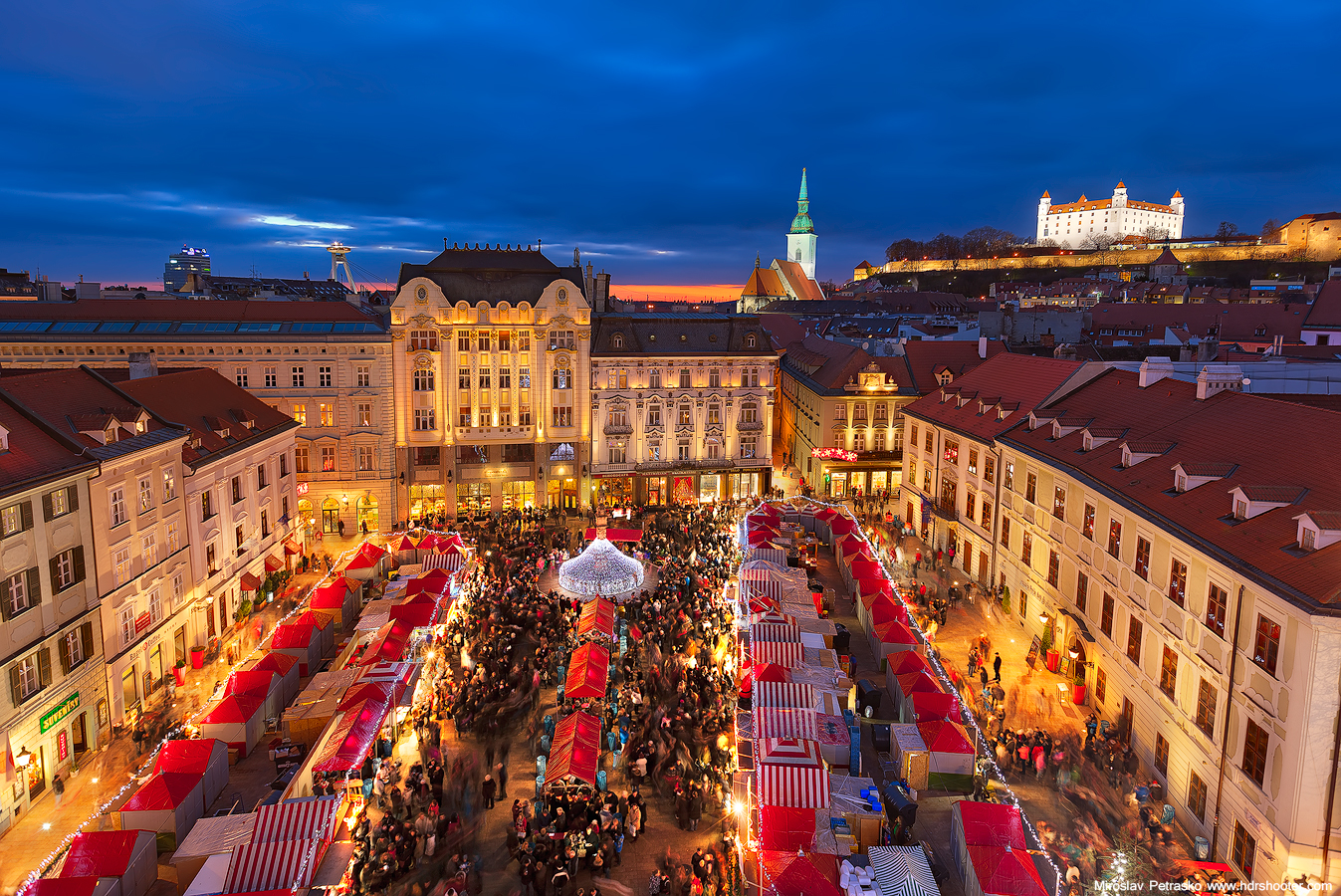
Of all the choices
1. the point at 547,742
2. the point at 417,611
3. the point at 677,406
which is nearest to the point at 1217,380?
the point at 547,742

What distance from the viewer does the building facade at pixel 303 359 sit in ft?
153

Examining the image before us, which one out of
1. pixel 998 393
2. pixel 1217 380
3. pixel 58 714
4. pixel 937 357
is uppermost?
pixel 937 357

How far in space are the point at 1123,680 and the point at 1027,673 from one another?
4.83m

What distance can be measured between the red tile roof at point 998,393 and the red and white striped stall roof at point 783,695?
19.7 metres

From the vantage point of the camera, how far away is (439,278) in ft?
168

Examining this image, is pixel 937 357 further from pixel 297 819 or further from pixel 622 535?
pixel 297 819

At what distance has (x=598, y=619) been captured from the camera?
2925cm

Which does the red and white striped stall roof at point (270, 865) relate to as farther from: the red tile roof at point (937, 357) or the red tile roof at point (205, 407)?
the red tile roof at point (937, 357)

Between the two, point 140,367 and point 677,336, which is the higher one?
point 677,336

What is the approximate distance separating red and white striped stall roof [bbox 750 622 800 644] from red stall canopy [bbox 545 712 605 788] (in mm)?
7186

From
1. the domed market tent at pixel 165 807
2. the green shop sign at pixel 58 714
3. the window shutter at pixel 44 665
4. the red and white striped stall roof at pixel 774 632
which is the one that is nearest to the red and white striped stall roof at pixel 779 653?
the red and white striped stall roof at pixel 774 632

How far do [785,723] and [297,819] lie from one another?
41.5ft

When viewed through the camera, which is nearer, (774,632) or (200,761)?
(200,761)

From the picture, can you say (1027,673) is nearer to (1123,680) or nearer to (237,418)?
(1123,680)
